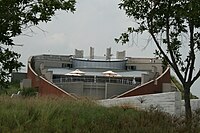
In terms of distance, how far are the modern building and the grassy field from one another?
27.9 m

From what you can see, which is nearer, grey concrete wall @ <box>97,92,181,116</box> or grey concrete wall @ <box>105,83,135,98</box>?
grey concrete wall @ <box>97,92,181,116</box>

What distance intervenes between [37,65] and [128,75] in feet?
41.9

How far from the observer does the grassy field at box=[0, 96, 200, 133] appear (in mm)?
12502

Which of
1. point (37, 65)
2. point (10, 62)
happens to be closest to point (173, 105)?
point (10, 62)

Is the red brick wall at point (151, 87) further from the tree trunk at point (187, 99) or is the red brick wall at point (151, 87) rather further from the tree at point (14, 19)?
the tree at point (14, 19)

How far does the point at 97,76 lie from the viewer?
192 ft

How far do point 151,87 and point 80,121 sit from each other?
45.9 meters

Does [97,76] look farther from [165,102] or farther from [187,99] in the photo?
[187,99]

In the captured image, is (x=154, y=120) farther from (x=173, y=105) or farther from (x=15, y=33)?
(x=15, y=33)

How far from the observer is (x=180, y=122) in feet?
44.6

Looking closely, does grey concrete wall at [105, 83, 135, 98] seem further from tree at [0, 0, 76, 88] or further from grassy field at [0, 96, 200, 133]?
tree at [0, 0, 76, 88]

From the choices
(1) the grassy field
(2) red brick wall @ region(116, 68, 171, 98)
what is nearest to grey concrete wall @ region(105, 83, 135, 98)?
(2) red brick wall @ region(116, 68, 171, 98)

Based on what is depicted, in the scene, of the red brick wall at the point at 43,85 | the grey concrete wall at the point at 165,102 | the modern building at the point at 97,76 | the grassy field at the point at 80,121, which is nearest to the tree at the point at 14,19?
the grassy field at the point at 80,121

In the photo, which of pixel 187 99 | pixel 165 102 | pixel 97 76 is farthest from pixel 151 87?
pixel 187 99
